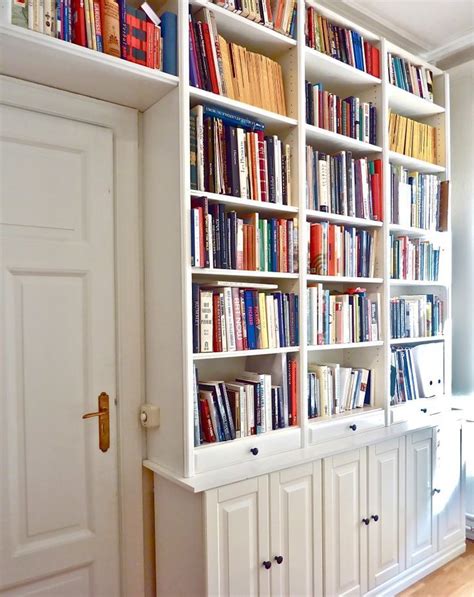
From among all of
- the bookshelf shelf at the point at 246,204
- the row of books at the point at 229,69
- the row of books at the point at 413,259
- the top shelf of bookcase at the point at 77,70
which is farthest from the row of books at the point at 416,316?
the top shelf of bookcase at the point at 77,70

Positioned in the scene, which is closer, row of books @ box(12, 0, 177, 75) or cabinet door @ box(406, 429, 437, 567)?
row of books @ box(12, 0, 177, 75)

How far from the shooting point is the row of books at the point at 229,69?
1770mm

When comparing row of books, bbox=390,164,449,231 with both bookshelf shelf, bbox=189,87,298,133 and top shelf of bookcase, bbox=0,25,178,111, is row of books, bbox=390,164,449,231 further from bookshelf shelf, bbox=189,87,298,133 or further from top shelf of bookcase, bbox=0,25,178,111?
top shelf of bookcase, bbox=0,25,178,111

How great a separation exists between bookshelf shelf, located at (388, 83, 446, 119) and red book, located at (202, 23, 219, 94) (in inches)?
41.5

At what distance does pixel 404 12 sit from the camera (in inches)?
102

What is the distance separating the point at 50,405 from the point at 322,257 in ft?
4.11

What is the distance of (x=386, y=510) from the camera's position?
7.59 feet

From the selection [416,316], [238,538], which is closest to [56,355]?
[238,538]

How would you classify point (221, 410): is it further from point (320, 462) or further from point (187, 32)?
point (187, 32)

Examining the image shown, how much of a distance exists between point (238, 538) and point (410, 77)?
239 centimetres

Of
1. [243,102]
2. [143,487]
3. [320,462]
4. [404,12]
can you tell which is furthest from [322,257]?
[404,12]

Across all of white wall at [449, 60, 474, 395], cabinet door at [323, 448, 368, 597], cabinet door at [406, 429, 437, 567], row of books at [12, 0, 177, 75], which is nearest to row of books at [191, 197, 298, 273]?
row of books at [12, 0, 177, 75]

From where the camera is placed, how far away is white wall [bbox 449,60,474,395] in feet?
9.59

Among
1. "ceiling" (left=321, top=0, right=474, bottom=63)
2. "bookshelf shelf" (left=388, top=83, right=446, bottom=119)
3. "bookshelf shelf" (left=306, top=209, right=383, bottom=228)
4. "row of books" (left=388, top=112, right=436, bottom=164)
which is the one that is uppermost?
"ceiling" (left=321, top=0, right=474, bottom=63)
